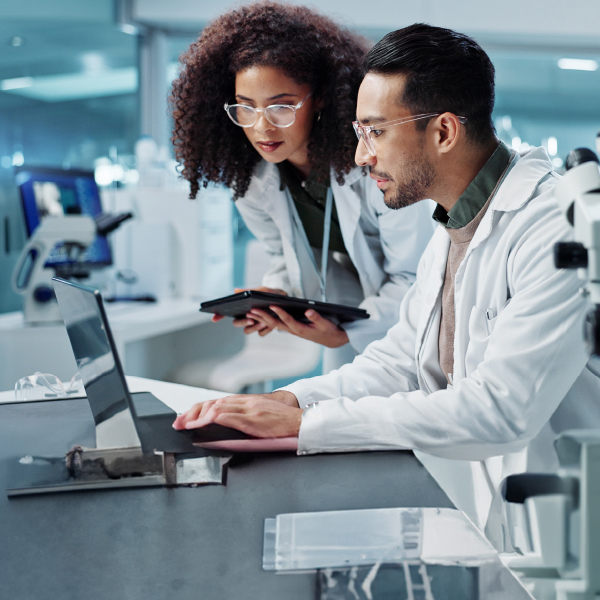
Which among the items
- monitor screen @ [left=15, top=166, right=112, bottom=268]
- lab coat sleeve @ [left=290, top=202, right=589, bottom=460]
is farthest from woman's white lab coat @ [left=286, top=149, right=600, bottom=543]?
monitor screen @ [left=15, top=166, right=112, bottom=268]

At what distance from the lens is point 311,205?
191 centimetres

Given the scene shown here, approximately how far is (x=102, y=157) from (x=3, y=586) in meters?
3.60

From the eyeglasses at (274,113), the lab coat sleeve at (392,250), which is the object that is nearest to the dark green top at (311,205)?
the lab coat sleeve at (392,250)

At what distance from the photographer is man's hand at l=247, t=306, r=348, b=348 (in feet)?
5.42

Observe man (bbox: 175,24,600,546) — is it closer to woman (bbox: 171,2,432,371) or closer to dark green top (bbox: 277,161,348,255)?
woman (bbox: 171,2,432,371)

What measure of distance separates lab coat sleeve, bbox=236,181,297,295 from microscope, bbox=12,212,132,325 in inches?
30.5

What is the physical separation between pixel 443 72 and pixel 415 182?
18cm

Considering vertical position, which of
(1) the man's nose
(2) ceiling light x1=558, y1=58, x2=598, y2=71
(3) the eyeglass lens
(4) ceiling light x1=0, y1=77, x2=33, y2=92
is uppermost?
(2) ceiling light x1=558, y1=58, x2=598, y2=71

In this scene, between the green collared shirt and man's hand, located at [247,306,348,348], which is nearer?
the green collared shirt

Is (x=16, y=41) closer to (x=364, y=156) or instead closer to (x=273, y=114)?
(x=273, y=114)

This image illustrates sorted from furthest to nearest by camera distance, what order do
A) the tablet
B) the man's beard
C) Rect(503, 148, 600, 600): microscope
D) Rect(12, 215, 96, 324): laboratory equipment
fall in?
Rect(12, 215, 96, 324): laboratory equipment < the tablet < the man's beard < Rect(503, 148, 600, 600): microscope

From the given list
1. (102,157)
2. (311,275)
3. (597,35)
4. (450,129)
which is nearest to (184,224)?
(102,157)

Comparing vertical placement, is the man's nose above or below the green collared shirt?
above

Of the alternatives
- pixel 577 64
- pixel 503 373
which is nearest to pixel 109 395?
pixel 503 373
